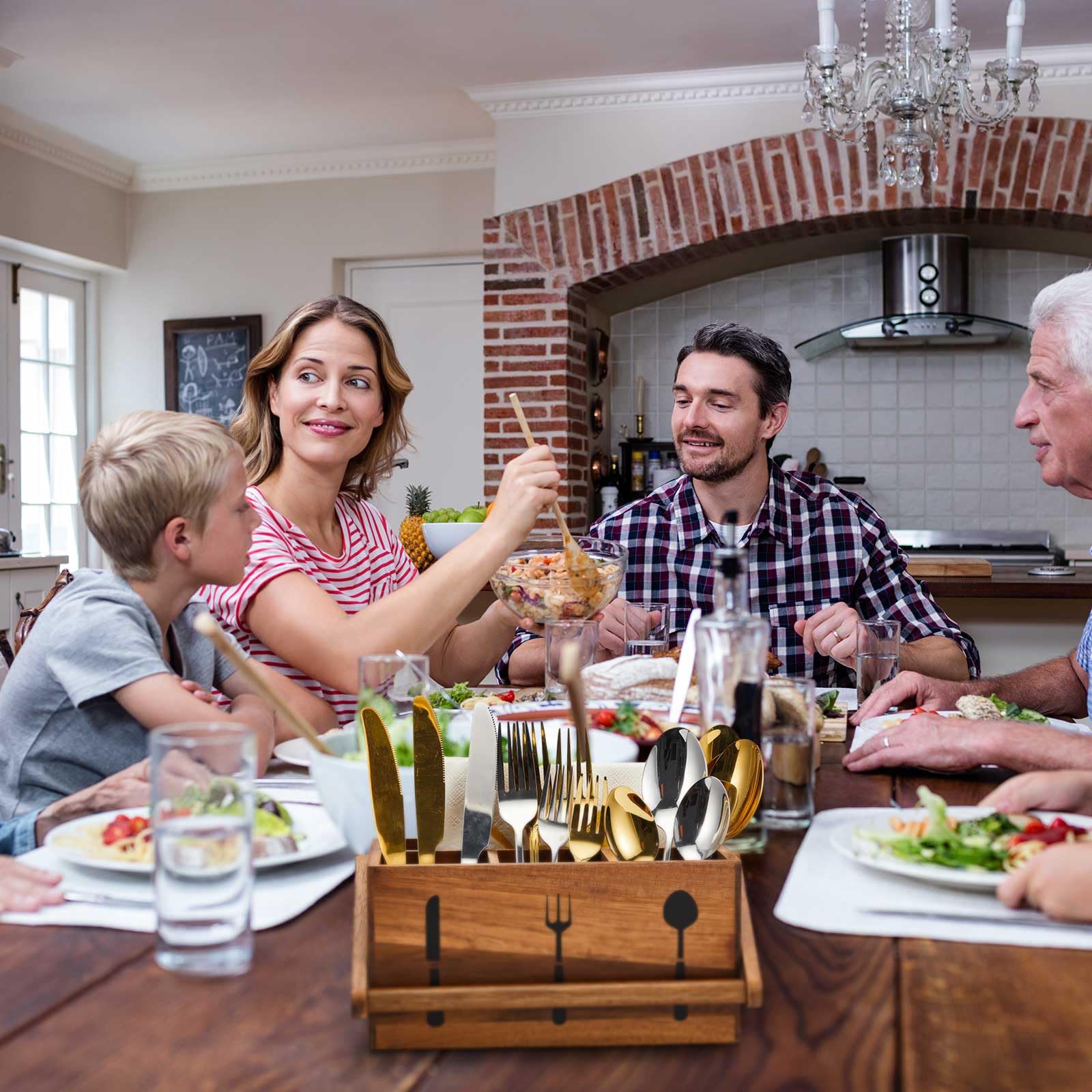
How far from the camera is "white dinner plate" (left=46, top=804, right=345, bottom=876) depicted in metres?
0.91

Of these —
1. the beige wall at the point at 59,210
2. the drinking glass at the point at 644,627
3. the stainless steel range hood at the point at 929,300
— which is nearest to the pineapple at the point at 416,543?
the drinking glass at the point at 644,627

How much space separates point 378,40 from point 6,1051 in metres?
4.29

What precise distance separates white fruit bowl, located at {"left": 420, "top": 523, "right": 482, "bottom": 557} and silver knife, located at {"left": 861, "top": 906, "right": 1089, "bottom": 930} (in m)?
2.28

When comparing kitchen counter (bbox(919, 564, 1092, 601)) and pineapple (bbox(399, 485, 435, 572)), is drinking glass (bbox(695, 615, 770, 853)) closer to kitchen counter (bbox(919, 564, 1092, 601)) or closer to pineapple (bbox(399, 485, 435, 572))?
pineapple (bbox(399, 485, 435, 572))

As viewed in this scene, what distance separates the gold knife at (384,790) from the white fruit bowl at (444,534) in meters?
2.19

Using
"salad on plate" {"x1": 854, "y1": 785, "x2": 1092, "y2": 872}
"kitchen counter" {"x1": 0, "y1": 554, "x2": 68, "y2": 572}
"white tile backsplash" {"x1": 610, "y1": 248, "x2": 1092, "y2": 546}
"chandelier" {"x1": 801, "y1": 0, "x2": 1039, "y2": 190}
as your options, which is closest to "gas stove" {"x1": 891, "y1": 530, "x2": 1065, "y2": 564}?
"white tile backsplash" {"x1": 610, "y1": 248, "x2": 1092, "y2": 546}

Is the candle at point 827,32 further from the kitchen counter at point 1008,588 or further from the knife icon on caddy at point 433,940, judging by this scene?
the knife icon on caddy at point 433,940

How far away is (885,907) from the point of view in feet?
2.81

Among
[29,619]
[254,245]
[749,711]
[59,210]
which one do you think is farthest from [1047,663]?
[59,210]

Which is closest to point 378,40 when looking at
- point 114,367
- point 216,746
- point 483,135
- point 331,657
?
point 483,135

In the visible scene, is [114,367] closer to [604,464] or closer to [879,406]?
[604,464]

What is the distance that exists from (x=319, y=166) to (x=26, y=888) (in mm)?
5521

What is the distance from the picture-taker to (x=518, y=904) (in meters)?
0.71

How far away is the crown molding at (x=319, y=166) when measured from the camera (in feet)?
18.7
